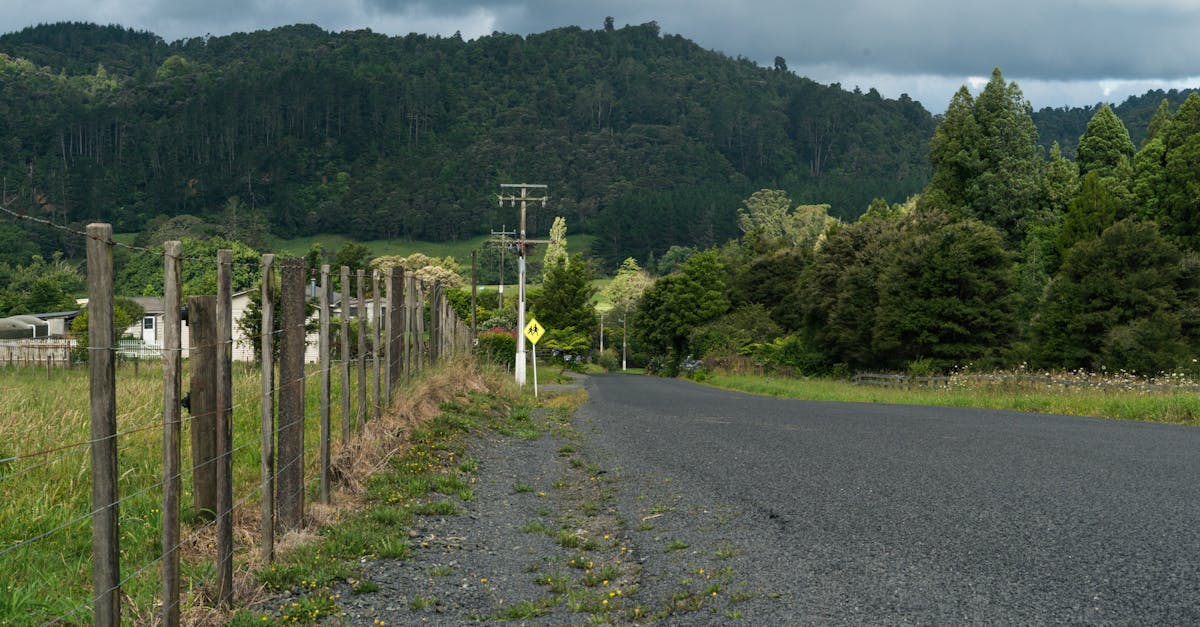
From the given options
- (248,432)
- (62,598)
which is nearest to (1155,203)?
(248,432)

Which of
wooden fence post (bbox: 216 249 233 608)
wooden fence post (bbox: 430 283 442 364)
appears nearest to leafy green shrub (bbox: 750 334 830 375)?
wooden fence post (bbox: 430 283 442 364)

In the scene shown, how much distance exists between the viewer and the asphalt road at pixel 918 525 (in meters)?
7.00

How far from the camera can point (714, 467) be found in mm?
14430

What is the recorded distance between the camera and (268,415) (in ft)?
26.1

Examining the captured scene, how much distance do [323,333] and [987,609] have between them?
6.35m

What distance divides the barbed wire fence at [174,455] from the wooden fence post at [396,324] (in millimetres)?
3171

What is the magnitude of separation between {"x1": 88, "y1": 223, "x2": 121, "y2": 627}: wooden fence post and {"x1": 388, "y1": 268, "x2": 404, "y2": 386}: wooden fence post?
10014 mm

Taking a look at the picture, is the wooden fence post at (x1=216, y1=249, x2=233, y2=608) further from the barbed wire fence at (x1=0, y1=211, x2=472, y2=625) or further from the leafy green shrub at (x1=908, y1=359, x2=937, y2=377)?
the leafy green shrub at (x1=908, y1=359, x2=937, y2=377)

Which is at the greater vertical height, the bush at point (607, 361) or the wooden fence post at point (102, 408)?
the wooden fence post at point (102, 408)

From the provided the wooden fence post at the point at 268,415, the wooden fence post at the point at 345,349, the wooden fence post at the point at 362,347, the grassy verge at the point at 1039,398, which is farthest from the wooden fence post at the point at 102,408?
the grassy verge at the point at 1039,398

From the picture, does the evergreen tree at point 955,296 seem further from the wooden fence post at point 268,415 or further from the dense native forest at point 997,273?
the wooden fence post at point 268,415

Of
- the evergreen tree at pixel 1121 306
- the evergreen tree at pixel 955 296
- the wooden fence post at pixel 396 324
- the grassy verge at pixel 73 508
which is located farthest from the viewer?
the evergreen tree at pixel 955 296

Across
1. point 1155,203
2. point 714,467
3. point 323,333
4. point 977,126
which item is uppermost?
point 977,126

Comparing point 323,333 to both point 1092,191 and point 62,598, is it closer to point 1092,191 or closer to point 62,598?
A: point 62,598
